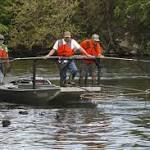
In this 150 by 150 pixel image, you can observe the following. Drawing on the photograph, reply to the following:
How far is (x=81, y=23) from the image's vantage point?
7156cm

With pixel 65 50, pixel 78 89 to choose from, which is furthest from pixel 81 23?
pixel 78 89

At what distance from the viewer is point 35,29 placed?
222 feet

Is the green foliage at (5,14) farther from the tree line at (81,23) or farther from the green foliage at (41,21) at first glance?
the green foliage at (41,21)

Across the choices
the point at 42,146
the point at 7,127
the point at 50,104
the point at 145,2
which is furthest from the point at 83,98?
the point at 145,2

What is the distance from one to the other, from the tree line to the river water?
1743 inches

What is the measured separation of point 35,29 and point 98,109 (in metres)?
48.4

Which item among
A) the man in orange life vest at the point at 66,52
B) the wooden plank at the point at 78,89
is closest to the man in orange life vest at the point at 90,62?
the man in orange life vest at the point at 66,52

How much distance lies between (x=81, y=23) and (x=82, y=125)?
55.5 m

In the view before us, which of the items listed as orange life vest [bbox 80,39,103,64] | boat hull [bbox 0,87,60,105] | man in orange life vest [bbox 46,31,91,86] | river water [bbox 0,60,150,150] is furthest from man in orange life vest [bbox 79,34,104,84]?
boat hull [bbox 0,87,60,105]

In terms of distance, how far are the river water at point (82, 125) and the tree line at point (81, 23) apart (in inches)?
1743

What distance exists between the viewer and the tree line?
6712 cm

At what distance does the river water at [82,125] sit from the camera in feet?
45.2

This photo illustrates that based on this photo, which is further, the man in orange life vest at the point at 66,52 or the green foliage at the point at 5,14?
the green foliage at the point at 5,14

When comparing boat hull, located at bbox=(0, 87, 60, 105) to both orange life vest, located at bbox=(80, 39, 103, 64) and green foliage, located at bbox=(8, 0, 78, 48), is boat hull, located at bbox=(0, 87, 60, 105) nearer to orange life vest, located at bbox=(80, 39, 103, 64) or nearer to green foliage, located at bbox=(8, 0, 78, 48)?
orange life vest, located at bbox=(80, 39, 103, 64)
